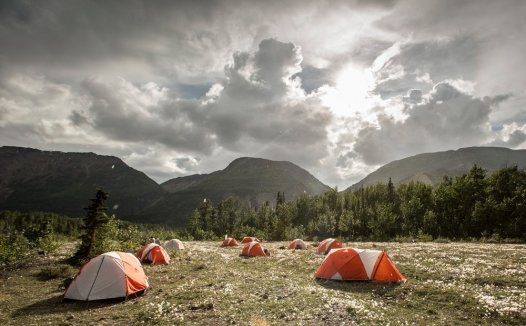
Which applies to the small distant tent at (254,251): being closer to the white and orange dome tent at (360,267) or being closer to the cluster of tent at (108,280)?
the white and orange dome tent at (360,267)

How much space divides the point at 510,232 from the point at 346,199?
8855 cm

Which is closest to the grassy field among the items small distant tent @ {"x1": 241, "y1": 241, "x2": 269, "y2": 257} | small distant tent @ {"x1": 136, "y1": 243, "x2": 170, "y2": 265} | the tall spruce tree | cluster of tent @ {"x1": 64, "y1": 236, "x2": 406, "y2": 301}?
cluster of tent @ {"x1": 64, "y1": 236, "x2": 406, "y2": 301}

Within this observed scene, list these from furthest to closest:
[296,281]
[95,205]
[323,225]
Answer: [323,225], [95,205], [296,281]

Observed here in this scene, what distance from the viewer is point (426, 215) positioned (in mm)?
96875

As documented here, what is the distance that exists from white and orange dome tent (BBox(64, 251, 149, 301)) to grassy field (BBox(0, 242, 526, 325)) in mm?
683

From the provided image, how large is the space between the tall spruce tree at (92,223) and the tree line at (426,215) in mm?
60646

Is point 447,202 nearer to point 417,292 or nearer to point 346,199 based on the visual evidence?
point 346,199

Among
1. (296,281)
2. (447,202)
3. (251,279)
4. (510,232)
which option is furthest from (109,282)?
(447,202)

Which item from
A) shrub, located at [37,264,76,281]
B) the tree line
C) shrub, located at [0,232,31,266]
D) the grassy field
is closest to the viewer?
the grassy field

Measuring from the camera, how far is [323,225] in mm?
129500

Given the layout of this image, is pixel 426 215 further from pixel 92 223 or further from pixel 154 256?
pixel 92 223

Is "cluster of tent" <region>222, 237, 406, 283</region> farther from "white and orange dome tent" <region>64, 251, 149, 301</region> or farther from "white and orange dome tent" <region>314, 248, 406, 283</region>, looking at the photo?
"white and orange dome tent" <region>64, 251, 149, 301</region>

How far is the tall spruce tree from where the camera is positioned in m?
33.5

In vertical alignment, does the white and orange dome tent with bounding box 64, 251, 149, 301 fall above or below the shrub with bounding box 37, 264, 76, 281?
above
